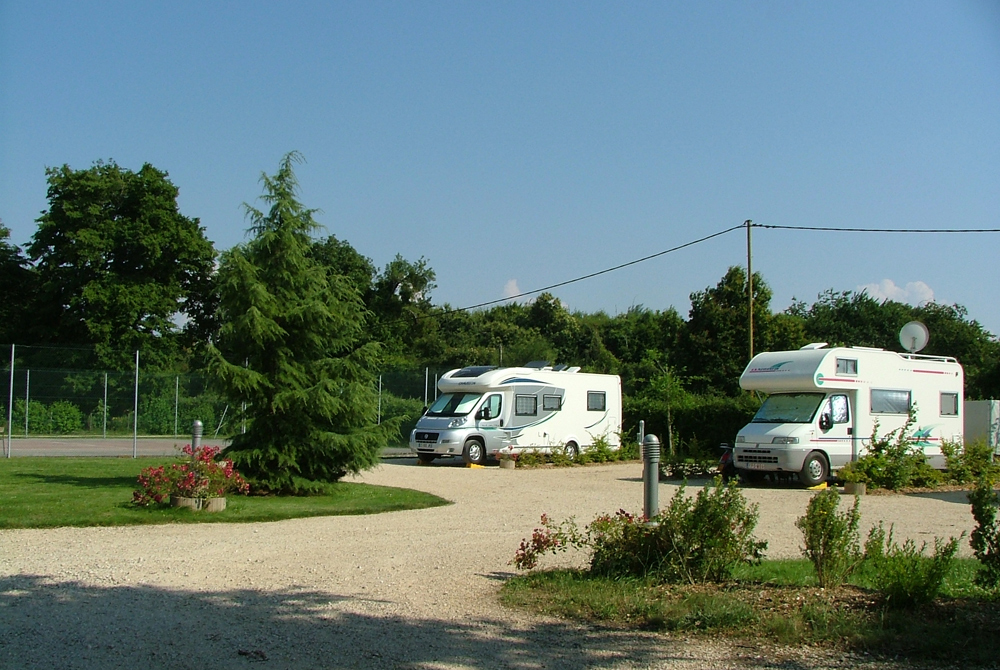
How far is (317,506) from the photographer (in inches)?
507

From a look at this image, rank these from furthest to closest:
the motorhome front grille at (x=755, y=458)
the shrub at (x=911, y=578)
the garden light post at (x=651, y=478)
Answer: the motorhome front grille at (x=755, y=458) < the garden light post at (x=651, y=478) < the shrub at (x=911, y=578)

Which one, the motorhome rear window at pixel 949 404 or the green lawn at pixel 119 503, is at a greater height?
the motorhome rear window at pixel 949 404

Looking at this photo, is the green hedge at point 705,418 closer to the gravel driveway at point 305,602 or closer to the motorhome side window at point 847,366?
the motorhome side window at point 847,366

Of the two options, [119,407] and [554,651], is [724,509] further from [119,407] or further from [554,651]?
[119,407]

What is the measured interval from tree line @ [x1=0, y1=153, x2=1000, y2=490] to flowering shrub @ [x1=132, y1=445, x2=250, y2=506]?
1811 mm

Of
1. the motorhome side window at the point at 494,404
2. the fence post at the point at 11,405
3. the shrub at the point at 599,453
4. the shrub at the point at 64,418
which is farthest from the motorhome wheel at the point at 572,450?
the fence post at the point at 11,405

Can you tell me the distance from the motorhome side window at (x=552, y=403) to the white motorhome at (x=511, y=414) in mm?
28

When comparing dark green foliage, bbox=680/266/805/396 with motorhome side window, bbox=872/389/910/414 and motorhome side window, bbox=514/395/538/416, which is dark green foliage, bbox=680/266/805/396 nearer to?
motorhome side window, bbox=514/395/538/416

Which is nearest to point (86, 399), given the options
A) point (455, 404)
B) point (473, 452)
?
point (455, 404)

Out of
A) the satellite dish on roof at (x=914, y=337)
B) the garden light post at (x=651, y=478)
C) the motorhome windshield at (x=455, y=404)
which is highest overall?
the satellite dish on roof at (x=914, y=337)

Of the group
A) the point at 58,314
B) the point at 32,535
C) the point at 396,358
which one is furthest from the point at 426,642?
the point at 58,314

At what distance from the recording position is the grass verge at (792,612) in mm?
5441

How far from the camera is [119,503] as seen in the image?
12.5 metres

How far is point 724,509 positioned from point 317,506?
7.43m
